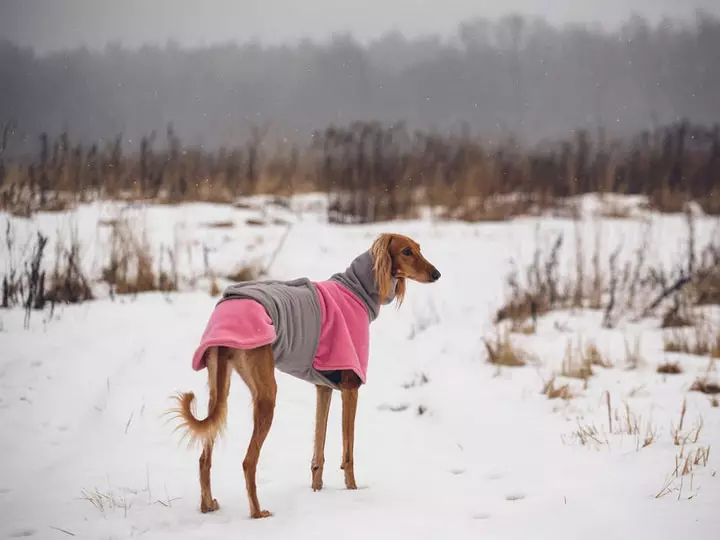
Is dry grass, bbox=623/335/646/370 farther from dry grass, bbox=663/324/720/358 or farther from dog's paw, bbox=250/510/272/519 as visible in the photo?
dog's paw, bbox=250/510/272/519

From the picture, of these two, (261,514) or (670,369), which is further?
(670,369)

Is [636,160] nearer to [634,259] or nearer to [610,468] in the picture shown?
[634,259]

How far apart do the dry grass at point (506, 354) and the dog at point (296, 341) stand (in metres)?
2.41

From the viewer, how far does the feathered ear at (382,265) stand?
3.79 metres

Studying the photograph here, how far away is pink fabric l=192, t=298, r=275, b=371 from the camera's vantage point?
3100mm

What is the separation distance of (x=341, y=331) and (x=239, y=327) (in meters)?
0.67

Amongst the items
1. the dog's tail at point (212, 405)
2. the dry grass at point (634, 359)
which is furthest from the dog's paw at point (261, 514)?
the dry grass at point (634, 359)

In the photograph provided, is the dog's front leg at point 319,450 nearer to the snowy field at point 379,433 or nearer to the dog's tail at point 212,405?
the snowy field at point 379,433

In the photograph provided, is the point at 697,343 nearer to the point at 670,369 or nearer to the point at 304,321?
the point at 670,369

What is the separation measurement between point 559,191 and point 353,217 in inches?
163

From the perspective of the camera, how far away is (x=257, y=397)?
10.7ft

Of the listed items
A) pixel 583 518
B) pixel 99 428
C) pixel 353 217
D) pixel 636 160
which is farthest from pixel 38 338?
pixel 636 160

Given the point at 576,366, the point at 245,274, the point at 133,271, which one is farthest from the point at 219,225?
the point at 576,366

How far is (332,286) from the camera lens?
378 centimetres
